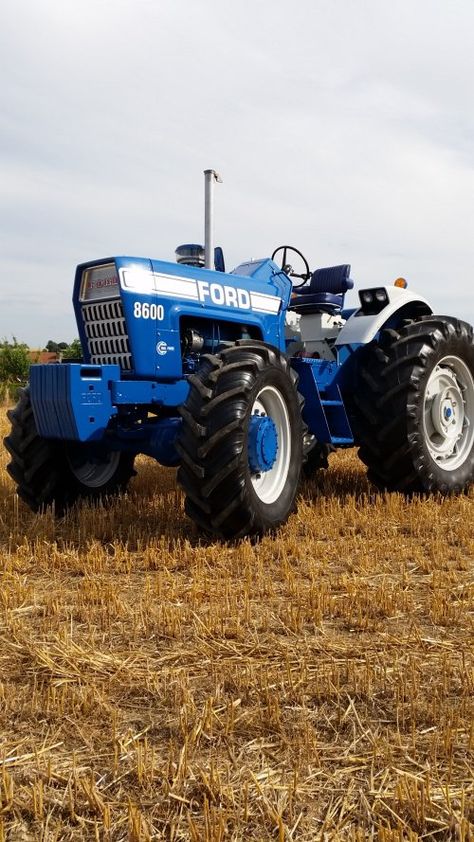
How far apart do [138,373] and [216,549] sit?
1.28 meters

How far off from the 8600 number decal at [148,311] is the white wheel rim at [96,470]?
4.36ft

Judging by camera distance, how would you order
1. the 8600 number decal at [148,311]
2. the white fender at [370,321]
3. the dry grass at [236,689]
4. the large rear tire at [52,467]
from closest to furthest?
1. the dry grass at [236,689]
2. the 8600 number decal at [148,311]
3. the large rear tire at [52,467]
4. the white fender at [370,321]

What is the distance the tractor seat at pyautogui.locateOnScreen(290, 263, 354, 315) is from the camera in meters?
6.66

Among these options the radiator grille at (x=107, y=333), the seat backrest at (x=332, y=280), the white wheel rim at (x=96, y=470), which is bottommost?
the white wheel rim at (x=96, y=470)

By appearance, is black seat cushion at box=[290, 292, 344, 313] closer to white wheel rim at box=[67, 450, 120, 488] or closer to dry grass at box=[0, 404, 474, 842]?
white wheel rim at box=[67, 450, 120, 488]

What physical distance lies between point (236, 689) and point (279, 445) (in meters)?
2.61

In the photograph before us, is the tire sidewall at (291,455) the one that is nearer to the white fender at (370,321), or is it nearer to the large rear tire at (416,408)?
the large rear tire at (416,408)

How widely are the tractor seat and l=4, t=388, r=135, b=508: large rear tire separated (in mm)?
2200

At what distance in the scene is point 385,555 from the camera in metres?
4.27

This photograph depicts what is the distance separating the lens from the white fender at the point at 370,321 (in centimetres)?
583

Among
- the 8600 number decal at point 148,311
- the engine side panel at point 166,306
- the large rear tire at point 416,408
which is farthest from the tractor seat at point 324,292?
the 8600 number decal at point 148,311

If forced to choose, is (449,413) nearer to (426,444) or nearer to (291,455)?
(426,444)

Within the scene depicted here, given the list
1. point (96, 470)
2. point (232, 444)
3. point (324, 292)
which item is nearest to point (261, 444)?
point (232, 444)

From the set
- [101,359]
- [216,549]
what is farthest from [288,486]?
[101,359]
